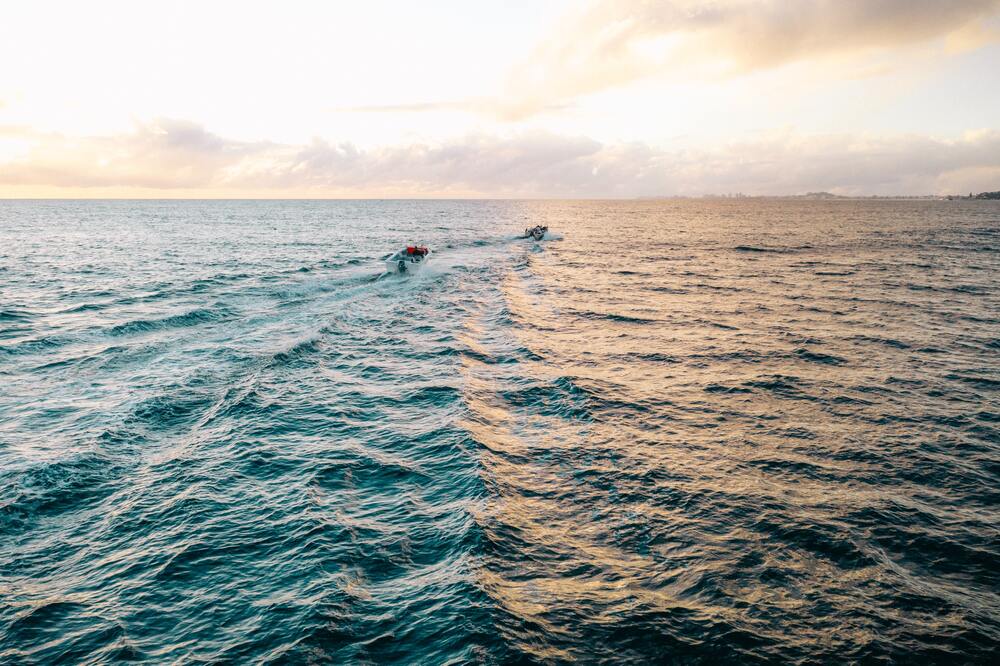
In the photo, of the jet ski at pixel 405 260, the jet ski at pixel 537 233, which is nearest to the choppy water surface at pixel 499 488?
the jet ski at pixel 405 260

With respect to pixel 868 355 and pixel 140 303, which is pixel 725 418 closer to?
pixel 868 355

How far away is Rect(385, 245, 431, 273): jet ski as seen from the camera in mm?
54969

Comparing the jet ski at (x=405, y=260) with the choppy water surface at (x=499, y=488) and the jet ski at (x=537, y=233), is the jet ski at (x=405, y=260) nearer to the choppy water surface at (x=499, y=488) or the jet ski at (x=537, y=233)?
the choppy water surface at (x=499, y=488)

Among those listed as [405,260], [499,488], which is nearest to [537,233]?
[405,260]

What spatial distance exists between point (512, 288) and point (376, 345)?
2086 centimetres

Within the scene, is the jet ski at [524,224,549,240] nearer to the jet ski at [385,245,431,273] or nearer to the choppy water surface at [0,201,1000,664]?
the jet ski at [385,245,431,273]

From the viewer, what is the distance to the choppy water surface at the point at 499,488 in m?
10.0

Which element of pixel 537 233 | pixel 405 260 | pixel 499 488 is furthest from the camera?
pixel 537 233

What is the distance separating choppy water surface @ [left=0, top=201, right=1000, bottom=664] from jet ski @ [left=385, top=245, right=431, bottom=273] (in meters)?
19.6

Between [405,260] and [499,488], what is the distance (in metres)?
43.1

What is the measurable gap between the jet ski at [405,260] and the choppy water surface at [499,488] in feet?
64.3

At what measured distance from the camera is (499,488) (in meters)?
15.0

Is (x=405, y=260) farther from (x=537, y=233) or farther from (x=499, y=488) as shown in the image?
(x=537, y=233)

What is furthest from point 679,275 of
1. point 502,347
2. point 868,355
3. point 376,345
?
point 376,345
